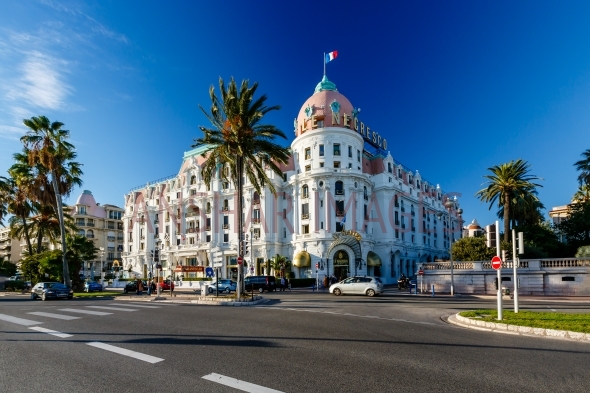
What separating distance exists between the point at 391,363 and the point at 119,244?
355ft

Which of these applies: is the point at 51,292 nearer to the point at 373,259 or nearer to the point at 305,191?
the point at 305,191

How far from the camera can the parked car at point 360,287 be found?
29.7m

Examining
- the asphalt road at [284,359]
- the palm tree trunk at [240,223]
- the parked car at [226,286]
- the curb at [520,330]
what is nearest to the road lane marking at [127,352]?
the asphalt road at [284,359]

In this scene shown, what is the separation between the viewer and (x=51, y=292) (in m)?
29.6

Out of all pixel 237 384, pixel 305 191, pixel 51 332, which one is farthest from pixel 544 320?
pixel 305 191

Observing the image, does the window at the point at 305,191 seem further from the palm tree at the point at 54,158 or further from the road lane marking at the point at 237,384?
the road lane marking at the point at 237,384

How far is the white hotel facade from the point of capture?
54219 mm

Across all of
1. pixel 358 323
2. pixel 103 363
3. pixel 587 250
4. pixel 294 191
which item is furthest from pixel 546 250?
pixel 103 363

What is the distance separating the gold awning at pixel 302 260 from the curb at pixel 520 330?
3989cm

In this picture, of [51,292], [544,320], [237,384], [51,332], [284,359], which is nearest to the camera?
[237,384]

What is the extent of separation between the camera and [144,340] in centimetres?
955

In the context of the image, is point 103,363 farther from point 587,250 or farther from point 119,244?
point 119,244

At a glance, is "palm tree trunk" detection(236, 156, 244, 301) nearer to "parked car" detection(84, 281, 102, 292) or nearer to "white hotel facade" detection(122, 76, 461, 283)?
"white hotel facade" detection(122, 76, 461, 283)

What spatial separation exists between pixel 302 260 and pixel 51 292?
102ft
